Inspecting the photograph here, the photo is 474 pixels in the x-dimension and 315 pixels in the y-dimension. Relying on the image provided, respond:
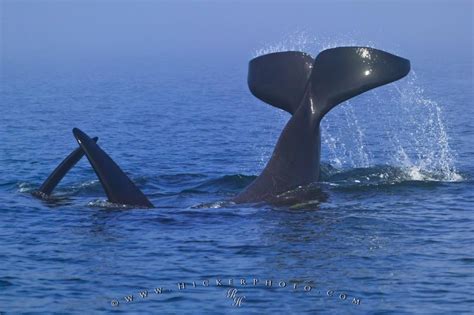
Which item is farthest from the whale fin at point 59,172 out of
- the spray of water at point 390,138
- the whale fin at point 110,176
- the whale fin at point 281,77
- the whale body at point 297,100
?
the spray of water at point 390,138

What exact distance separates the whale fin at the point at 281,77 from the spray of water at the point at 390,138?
0.29 m

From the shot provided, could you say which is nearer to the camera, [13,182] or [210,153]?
[13,182]

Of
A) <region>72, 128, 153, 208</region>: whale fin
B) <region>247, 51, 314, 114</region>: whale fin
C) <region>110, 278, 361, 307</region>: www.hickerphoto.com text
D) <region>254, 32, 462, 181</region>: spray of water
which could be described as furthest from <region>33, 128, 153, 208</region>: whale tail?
<region>110, 278, 361, 307</region>: www.hickerphoto.com text

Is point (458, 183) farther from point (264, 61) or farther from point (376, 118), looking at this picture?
point (376, 118)

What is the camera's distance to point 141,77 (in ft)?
284

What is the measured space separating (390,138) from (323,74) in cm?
1370

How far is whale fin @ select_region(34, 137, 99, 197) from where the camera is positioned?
2052cm

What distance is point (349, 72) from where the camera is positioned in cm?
2025

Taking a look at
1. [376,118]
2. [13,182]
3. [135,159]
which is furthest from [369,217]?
[376,118]

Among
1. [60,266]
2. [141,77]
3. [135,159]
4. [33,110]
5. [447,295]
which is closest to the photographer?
[447,295]

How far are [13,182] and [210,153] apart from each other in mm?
7428

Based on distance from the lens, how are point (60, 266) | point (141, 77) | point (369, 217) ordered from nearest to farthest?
point (60, 266) < point (369, 217) < point (141, 77)

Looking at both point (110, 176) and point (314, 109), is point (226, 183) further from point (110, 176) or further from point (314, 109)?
point (110, 176)

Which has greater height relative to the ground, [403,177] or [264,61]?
[264,61]
